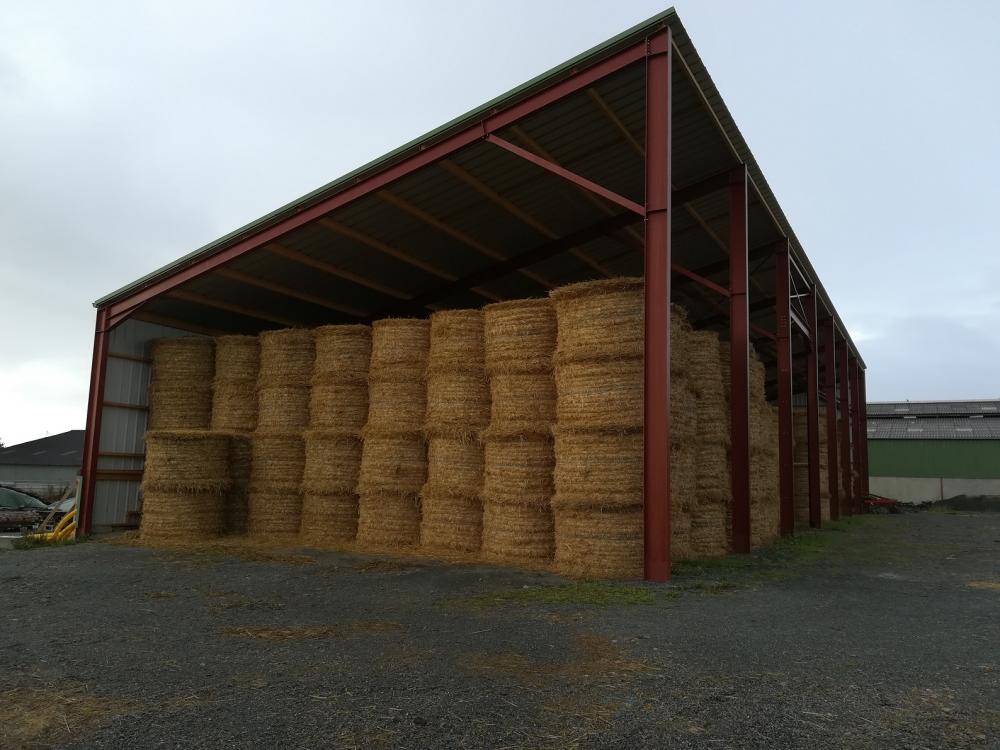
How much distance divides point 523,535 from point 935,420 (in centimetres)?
4536

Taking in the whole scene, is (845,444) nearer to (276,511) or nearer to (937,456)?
(937,456)

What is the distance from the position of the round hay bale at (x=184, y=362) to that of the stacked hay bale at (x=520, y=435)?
22.6ft

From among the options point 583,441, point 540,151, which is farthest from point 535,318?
point 540,151

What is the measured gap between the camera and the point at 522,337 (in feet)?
33.6

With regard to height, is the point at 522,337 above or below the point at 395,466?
above

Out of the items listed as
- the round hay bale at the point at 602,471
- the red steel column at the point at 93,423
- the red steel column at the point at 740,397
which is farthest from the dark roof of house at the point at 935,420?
the red steel column at the point at 93,423

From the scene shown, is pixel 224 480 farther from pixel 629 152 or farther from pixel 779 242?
pixel 779 242

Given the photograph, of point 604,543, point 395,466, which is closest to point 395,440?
point 395,466

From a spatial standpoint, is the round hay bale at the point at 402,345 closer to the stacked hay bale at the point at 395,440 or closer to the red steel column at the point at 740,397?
the stacked hay bale at the point at 395,440

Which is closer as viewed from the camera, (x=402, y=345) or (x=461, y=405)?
(x=461, y=405)

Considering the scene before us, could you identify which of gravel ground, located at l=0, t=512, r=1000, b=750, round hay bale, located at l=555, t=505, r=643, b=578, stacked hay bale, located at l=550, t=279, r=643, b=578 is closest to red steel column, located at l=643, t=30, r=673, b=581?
round hay bale, located at l=555, t=505, r=643, b=578

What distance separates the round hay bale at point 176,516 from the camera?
1220cm

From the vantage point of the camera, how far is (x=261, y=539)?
1223 cm

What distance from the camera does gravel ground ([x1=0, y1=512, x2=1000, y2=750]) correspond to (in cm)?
362
